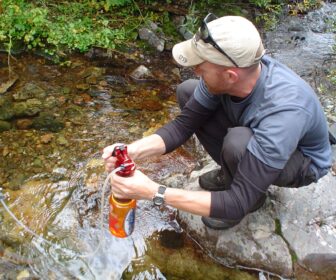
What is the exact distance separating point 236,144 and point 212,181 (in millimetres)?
861

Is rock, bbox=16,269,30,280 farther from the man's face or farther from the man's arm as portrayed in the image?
the man's face

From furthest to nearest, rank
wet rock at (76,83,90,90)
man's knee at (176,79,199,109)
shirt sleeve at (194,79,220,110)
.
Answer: wet rock at (76,83,90,90), man's knee at (176,79,199,109), shirt sleeve at (194,79,220,110)

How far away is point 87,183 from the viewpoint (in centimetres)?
365

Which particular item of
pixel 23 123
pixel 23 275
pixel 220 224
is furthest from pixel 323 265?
pixel 23 123

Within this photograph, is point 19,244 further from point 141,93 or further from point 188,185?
point 141,93

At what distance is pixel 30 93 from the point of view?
15.3ft

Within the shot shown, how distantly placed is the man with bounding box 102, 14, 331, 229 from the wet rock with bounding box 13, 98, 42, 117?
2010mm

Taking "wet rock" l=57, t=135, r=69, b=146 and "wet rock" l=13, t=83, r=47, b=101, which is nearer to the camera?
"wet rock" l=57, t=135, r=69, b=146

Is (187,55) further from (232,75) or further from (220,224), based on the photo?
(220,224)

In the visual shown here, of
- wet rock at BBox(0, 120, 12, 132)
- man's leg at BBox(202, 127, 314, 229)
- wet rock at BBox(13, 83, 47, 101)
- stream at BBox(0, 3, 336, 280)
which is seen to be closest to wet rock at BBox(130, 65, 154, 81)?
stream at BBox(0, 3, 336, 280)

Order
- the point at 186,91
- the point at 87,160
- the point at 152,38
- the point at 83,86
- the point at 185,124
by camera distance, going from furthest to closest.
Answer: the point at 152,38
the point at 83,86
the point at 87,160
the point at 186,91
the point at 185,124

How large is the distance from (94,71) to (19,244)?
2560mm

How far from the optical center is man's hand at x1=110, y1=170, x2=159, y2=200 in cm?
235

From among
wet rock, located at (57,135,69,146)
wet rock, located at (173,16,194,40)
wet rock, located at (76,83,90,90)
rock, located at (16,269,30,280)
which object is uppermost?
wet rock, located at (173,16,194,40)
